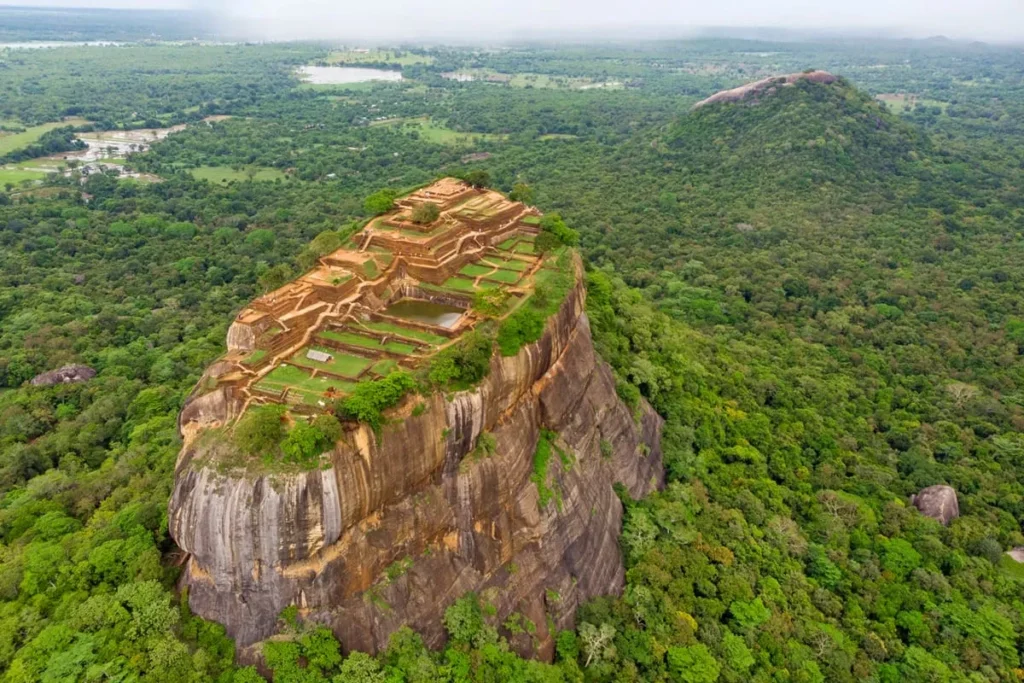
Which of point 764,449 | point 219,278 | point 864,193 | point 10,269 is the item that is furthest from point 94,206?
point 864,193

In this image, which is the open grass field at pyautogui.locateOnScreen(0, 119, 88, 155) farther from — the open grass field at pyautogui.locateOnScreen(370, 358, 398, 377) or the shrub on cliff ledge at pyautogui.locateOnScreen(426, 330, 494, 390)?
the shrub on cliff ledge at pyautogui.locateOnScreen(426, 330, 494, 390)

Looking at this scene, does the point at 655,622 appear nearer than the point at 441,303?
Yes

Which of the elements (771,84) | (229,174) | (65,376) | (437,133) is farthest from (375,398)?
(437,133)

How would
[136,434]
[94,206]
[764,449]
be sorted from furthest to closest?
[94,206], [764,449], [136,434]

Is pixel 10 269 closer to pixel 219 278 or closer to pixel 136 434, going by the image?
pixel 219 278

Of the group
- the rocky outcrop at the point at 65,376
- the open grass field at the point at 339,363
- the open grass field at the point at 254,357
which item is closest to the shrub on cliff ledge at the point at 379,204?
the open grass field at the point at 339,363

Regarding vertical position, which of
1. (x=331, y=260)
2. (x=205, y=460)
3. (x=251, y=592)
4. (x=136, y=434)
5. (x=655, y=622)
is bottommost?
(x=655, y=622)

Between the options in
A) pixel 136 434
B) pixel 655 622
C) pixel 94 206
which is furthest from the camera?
pixel 94 206
